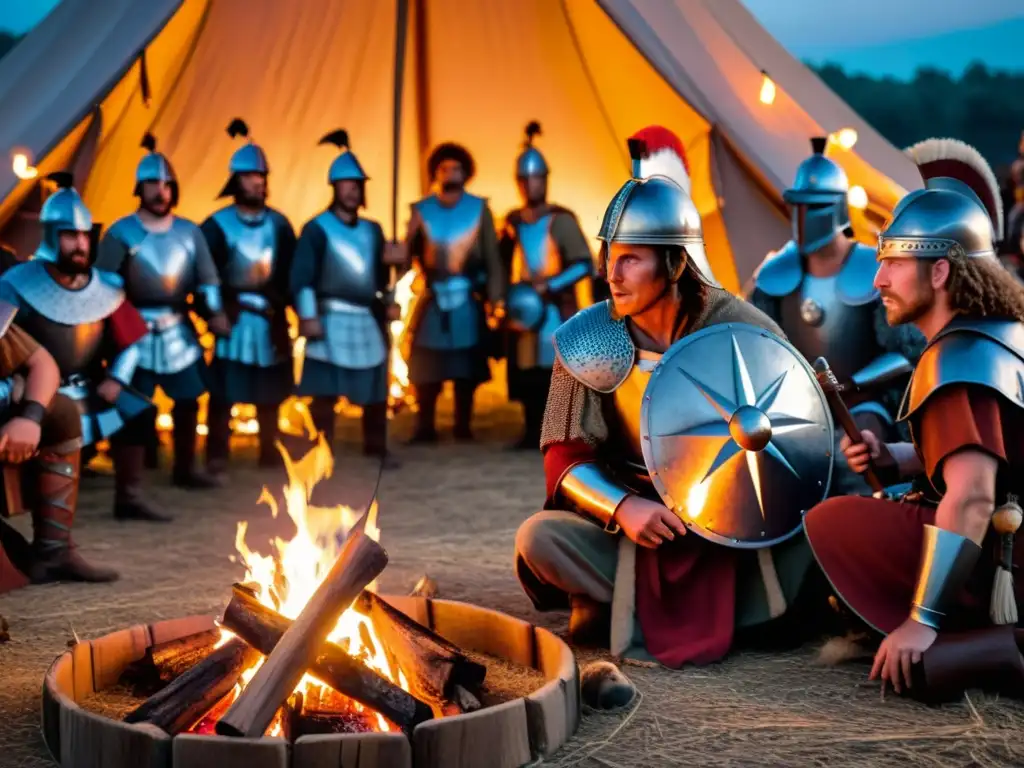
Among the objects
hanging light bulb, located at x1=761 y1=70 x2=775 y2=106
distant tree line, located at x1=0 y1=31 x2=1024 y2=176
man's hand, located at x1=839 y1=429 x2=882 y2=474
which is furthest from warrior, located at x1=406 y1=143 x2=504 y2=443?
distant tree line, located at x1=0 y1=31 x2=1024 y2=176

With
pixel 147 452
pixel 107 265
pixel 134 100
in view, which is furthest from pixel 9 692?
pixel 134 100

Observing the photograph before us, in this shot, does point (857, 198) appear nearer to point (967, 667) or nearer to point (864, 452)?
point (864, 452)

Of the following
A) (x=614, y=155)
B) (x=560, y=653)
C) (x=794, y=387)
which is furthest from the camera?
(x=614, y=155)

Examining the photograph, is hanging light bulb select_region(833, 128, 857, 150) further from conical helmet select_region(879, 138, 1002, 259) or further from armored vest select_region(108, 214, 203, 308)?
conical helmet select_region(879, 138, 1002, 259)

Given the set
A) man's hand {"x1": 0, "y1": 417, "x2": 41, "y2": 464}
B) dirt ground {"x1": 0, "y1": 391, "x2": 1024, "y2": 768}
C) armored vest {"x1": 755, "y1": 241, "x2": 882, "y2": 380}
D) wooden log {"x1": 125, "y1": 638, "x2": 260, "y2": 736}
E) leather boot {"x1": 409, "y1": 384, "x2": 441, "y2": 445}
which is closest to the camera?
wooden log {"x1": 125, "y1": 638, "x2": 260, "y2": 736}

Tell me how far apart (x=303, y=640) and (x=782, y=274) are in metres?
2.82

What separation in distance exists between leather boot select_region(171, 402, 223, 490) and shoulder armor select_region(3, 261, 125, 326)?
4.01 feet

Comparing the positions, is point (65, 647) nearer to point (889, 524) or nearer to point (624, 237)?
point (624, 237)

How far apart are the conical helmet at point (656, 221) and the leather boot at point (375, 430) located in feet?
11.0

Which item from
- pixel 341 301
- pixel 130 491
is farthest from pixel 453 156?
pixel 130 491

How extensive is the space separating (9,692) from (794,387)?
2151 millimetres

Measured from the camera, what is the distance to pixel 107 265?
598cm

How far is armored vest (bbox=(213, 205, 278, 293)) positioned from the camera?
6473 mm

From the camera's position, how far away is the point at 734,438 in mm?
3420
